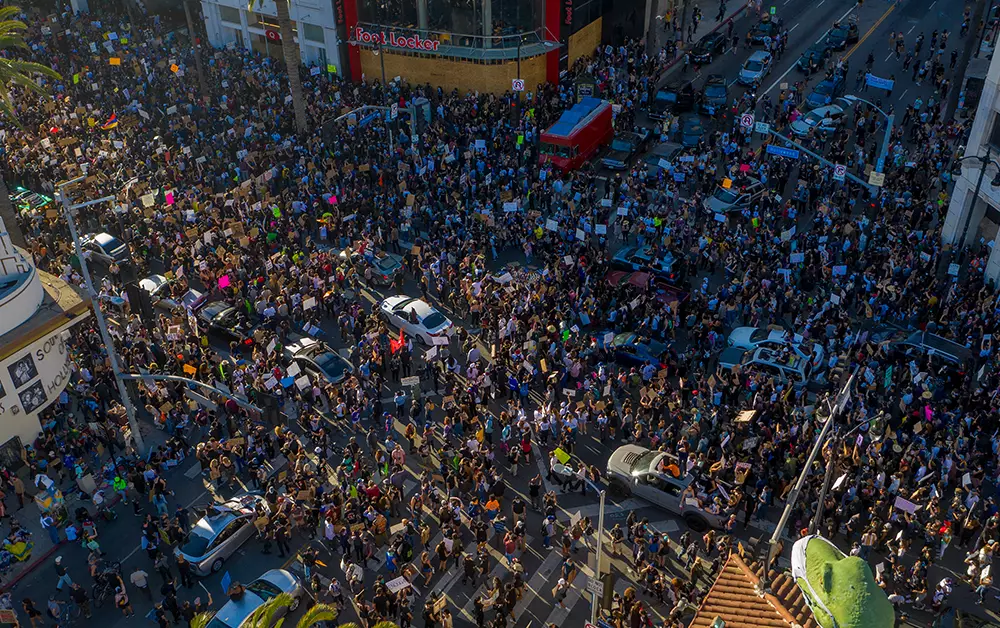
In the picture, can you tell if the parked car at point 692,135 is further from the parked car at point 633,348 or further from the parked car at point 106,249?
the parked car at point 106,249

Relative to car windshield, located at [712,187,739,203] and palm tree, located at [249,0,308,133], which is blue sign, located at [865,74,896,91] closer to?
car windshield, located at [712,187,739,203]

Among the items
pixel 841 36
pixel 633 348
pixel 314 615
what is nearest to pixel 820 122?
pixel 841 36

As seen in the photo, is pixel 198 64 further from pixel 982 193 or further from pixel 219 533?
pixel 982 193

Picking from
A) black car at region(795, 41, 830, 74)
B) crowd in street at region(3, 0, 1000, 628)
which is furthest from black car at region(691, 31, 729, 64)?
crowd in street at region(3, 0, 1000, 628)

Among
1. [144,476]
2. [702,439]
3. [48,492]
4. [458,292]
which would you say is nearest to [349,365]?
[458,292]

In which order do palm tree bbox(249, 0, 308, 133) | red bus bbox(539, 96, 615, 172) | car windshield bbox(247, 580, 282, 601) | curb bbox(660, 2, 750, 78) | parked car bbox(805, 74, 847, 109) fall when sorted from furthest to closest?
1. curb bbox(660, 2, 750, 78)
2. parked car bbox(805, 74, 847, 109)
3. palm tree bbox(249, 0, 308, 133)
4. red bus bbox(539, 96, 615, 172)
5. car windshield bbox(247, 580, 282, 601)
